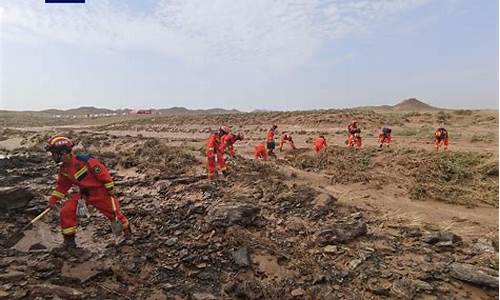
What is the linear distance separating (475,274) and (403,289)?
39.7 inches

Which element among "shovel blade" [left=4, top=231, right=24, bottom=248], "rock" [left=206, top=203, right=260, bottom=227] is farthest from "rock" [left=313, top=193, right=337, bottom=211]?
"shovel blade" [left=4, top=231, right=24, bottom=248]

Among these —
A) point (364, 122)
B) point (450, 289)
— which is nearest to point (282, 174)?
point (450, 289)

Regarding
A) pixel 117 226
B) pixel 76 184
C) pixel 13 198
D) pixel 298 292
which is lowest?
pixel 298 292

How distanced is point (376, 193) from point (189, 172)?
5.25 metres

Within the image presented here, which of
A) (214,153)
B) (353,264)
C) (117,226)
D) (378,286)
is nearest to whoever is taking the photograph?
(378,286)

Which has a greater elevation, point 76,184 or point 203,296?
point 76,184

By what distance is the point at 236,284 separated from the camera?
521cm

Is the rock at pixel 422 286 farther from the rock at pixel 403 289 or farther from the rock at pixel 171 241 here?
the rock at pixel 171 241

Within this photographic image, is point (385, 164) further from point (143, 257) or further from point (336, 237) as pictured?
point (143, 257)

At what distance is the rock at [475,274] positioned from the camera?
5078 millimetres

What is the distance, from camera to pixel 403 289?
5.06m

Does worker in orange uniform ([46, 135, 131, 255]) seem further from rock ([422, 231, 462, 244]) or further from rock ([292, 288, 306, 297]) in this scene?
rock ([422, 231, 462, 244])

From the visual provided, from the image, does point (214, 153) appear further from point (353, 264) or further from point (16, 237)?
point (353, 264)

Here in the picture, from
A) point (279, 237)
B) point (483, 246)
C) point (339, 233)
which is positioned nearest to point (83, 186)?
point (279, 237)
